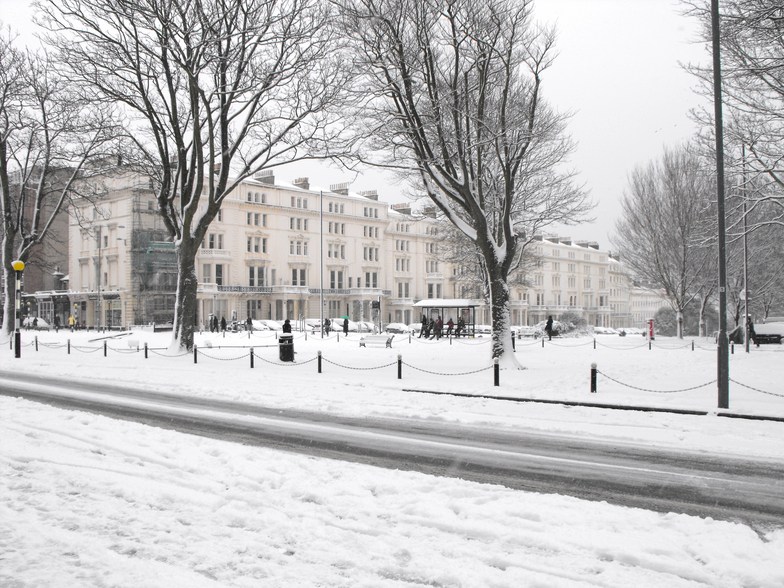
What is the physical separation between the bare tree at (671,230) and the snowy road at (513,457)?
3295 cm

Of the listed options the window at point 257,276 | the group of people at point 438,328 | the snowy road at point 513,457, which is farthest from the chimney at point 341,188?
the snowy road at point 513,457

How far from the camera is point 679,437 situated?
433 inches

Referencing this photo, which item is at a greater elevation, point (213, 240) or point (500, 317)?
point (213, 240)

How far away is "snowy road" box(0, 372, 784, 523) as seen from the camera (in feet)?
24.1

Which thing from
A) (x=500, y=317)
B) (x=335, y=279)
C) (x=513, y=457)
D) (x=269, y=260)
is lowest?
(x=513, y=457)

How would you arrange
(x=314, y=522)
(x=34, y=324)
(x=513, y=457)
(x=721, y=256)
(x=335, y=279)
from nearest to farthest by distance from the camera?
(x=314, y=522)
(x=513, y=457)
(x=721, y=256)
(x=34, y=324)
(x=335, y=279)

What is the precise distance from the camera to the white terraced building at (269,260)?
218ft

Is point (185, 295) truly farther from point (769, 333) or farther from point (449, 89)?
point (769, 333)

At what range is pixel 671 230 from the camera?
1689 inches

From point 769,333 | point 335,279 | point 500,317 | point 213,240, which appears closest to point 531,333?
point 769,333

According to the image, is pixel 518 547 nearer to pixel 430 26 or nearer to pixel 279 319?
pixel 430 26

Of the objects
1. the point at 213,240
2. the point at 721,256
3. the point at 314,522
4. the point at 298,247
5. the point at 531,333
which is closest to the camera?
the point at 314,522

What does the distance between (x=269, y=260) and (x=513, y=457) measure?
7048 cm

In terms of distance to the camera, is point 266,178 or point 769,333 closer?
point 769,333
